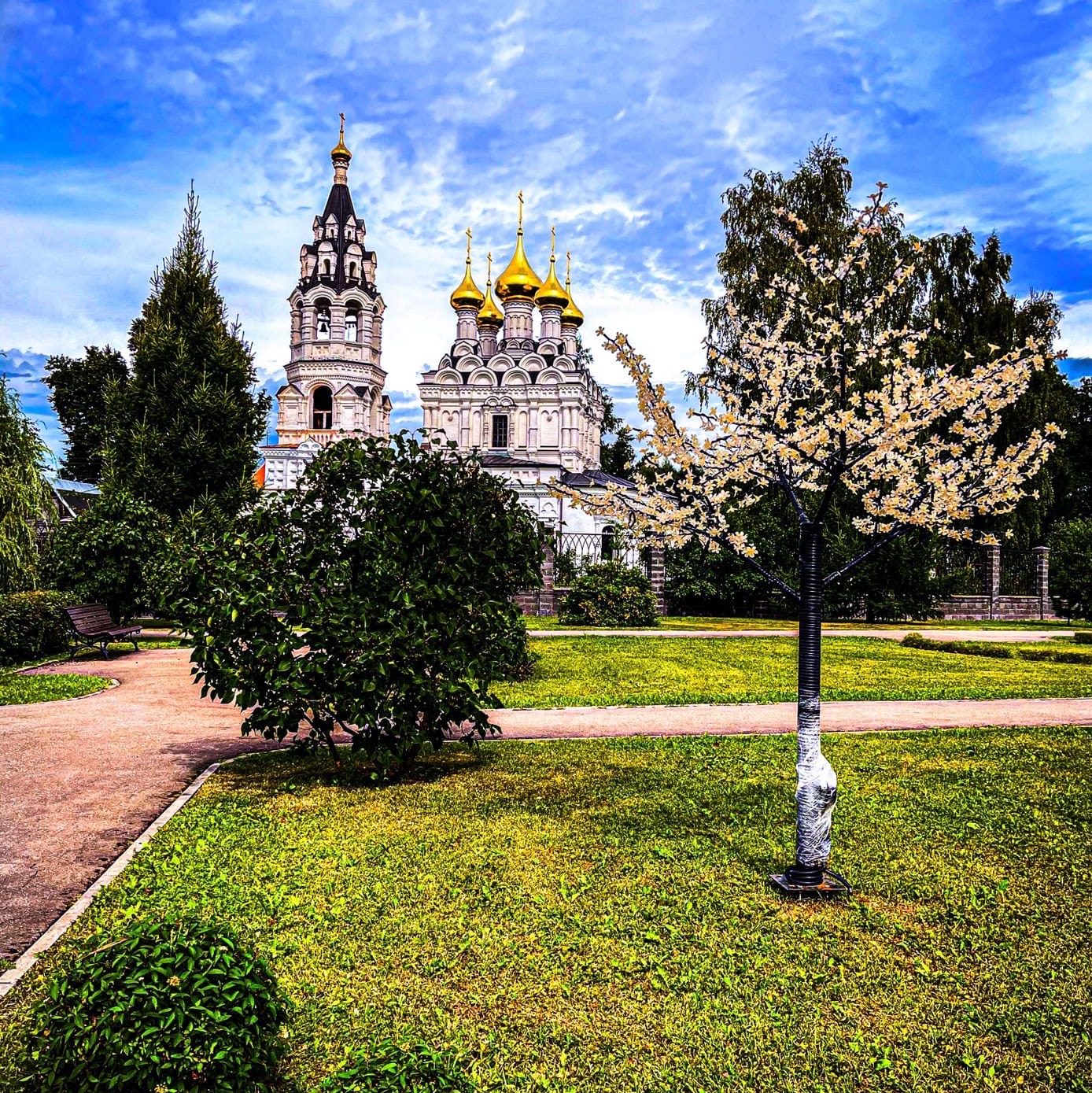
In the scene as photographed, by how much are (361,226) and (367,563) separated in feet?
166

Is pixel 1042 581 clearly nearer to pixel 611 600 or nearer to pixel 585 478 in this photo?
pixel 611 600

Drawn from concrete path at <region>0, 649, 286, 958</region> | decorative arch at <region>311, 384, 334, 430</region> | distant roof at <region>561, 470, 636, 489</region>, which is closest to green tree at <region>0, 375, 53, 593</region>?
concrete path at <region>0, 649, 286, 958</region>

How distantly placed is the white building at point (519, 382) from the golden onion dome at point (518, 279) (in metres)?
0.05

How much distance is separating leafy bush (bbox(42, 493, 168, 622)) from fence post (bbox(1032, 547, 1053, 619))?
24392 millimetres

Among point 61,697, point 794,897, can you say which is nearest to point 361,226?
point 61,697

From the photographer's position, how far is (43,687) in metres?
12.2

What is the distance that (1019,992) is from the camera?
4066 mm

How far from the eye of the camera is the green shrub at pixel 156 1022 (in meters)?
2.98

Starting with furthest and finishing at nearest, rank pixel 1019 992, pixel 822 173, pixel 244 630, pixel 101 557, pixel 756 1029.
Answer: pixel 822 173
pixel 101 557
pixel 244 630
pixel 1019 992
pixel 756 1029

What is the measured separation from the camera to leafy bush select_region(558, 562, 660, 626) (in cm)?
2292

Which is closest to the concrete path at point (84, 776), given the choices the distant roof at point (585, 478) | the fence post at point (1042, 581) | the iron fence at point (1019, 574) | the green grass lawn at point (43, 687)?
the green grass lawn at point (43, 687)

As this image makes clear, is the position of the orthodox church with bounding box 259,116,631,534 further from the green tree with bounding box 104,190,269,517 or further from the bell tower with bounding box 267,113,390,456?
the green tree with bounding box 104,190,269,517

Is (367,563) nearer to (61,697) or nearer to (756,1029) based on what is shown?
(756,1029)

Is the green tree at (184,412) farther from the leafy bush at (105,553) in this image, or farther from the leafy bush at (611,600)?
the leafy bush at (611,600)
